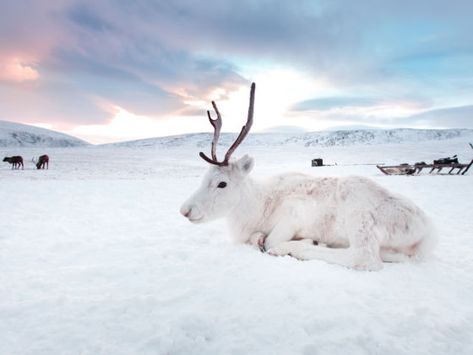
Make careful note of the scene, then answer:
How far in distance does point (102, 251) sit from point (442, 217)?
670cm

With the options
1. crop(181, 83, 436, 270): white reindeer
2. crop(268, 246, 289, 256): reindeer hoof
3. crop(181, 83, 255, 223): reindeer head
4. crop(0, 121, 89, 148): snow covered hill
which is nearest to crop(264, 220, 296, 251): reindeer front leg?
crop(181, 83, 436, 270): white reindeer

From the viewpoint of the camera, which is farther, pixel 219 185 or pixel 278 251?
pixel 219 185

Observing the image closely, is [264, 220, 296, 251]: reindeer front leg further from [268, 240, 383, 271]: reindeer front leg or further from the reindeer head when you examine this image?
the reindeer head

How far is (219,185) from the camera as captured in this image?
14.9 feet

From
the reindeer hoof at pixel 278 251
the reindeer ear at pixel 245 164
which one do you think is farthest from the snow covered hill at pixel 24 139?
the reindeer hoof at pixel 278 251

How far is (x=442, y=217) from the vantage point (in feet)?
23.5

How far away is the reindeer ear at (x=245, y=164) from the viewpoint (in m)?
4.65

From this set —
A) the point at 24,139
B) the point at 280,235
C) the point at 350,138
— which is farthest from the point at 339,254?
the point at 24,139

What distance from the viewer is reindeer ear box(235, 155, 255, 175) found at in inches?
183

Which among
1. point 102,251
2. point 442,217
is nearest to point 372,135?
point 442,217

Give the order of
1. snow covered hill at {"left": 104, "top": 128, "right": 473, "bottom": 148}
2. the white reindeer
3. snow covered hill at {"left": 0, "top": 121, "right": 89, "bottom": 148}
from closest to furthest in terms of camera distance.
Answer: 1. the white reindeer
2. snow covered hill at {"left": 104, "top": 128, "right": 473, "bottom": 148}
3. snow covered hill at {"left": 0, "top": 121, "right": 89, "bottom": 148}

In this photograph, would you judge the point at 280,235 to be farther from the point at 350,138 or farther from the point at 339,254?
the point at 350,138

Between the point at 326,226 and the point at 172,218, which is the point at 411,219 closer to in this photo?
the point at 326,226

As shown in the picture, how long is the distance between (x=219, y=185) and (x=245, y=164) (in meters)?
0.48
